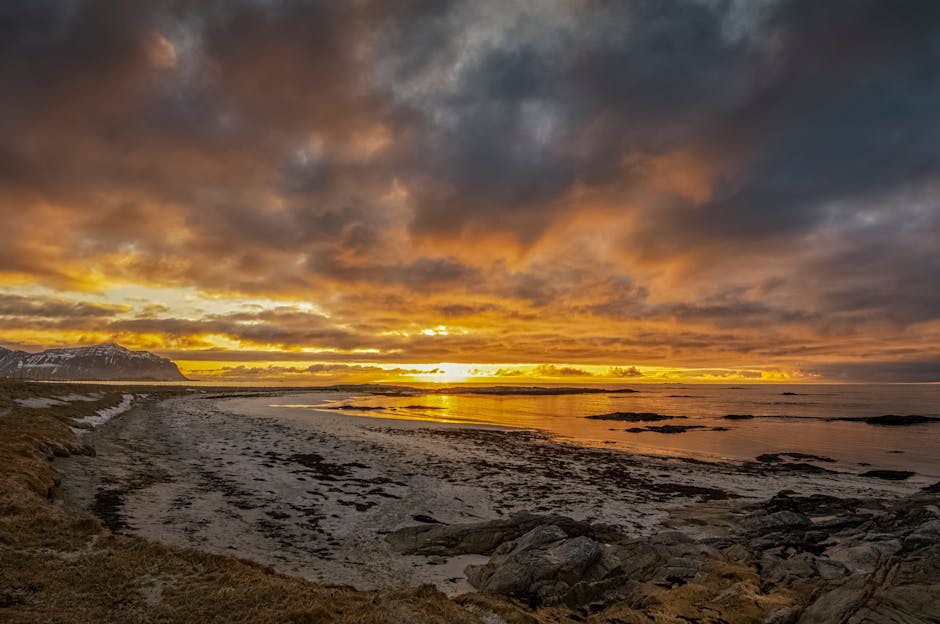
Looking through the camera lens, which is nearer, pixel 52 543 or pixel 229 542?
pixel 52 543

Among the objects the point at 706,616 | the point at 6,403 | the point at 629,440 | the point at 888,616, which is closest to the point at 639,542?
the point at 706,616

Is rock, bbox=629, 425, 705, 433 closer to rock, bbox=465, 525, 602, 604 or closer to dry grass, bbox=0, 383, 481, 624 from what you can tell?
rock, bbox=465, 525, 602, 604

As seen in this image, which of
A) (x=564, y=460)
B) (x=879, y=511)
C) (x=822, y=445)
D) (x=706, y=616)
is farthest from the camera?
(x=822, y=445)

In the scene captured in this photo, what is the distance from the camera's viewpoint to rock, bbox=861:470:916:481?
30038mm

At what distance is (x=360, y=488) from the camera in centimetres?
2328

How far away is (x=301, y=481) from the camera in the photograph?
79.3ft

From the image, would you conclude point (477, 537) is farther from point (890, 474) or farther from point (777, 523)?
point (890, 474)

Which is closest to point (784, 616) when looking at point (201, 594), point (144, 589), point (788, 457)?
point (201, 594)

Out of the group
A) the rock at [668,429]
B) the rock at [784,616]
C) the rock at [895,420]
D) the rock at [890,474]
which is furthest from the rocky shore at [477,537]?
the rock at [895,420]

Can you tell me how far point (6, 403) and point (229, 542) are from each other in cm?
3715

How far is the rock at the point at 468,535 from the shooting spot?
15.2m

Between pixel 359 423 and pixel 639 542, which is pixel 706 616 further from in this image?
pixel 359 423

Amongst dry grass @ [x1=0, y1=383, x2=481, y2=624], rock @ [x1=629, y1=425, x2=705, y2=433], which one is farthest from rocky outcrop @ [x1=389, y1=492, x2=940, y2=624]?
rock @ [x1=629, y1=425, x2=705, y2=433]

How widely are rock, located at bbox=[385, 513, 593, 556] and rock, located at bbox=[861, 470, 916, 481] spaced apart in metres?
27.3
